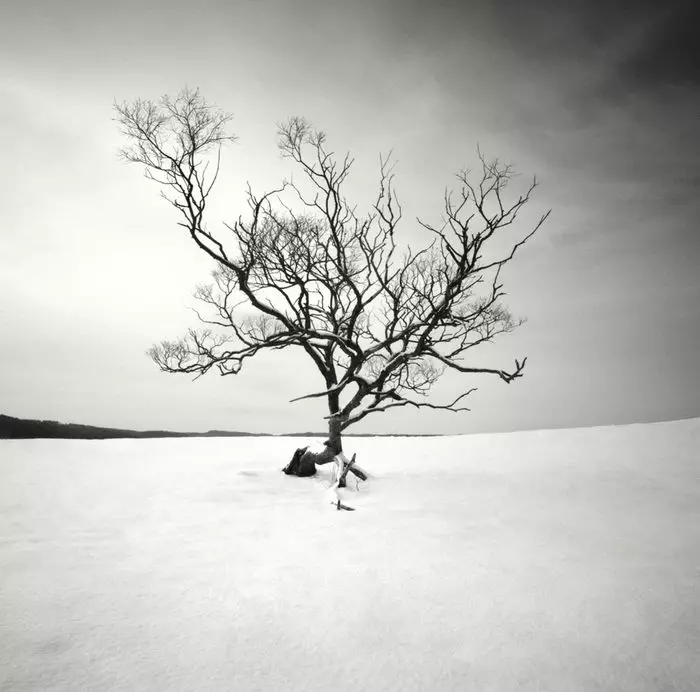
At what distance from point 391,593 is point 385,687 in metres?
0.95

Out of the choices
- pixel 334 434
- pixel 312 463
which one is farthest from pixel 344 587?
pixel 334 434

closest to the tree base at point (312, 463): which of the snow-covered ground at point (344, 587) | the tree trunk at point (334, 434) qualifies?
the tree trunk at point (334, 434)

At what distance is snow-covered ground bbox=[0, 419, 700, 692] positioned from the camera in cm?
217

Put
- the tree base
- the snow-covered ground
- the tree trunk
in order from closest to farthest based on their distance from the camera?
the snow-covered ground
the tree base
the tree trunk

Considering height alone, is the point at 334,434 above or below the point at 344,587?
above

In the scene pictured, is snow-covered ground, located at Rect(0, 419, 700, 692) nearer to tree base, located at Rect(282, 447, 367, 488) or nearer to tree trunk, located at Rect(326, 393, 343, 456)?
tree base, located at Rect(282, 447, 367, 488)

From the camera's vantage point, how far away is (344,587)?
121 inches

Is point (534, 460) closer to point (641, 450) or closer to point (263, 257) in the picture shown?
point (641, 450)

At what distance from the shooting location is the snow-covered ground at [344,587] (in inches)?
85.3

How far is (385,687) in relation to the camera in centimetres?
205

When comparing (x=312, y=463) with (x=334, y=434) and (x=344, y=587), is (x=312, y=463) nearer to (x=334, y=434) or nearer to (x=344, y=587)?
(x=334, y=434)

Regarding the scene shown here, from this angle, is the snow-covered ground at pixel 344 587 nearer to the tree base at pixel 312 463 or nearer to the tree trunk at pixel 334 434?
the tree base at pixel 312 463

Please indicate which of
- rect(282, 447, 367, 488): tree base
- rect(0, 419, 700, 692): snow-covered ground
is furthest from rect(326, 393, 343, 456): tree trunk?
rect(0, 419, 700, 692): snow-covered ground

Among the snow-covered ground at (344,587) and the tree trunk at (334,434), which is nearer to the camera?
the snow-covered ground at (344,587)
